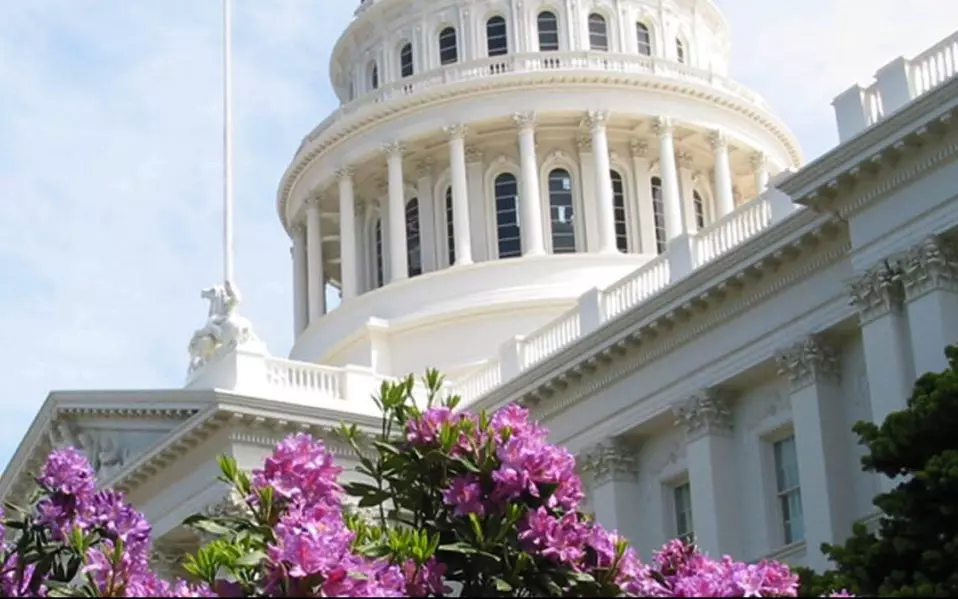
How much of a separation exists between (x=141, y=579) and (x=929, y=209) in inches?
629

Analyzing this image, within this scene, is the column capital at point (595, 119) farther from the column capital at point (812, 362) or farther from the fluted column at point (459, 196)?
the column capital at point (812, 362)

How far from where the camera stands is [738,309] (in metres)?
→ 30.6

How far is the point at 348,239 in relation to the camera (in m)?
50.3

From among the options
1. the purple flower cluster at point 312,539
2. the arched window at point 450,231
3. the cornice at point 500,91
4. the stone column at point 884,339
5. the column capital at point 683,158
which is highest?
the cornice at point 500,91

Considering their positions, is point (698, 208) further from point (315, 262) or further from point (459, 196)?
point (315, 262)

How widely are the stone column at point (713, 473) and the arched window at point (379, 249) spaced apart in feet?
67.6

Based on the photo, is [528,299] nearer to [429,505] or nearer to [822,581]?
[822,581]

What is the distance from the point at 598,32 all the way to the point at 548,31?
52.4 inches

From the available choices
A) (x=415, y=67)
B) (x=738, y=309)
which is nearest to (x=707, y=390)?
(x=738, y=309)

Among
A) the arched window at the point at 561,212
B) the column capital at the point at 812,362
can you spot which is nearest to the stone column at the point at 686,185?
the arched window at the point at 561,212

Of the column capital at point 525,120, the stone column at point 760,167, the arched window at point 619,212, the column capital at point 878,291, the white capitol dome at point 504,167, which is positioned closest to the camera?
the column capital at point 878,291

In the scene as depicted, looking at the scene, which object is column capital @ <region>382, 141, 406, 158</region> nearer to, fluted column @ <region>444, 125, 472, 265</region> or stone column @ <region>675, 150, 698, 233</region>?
fluted column @ <region>444, 125, 472, 265</region>

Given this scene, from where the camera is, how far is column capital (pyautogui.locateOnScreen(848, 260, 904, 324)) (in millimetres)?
26766

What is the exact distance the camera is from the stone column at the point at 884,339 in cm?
2639
